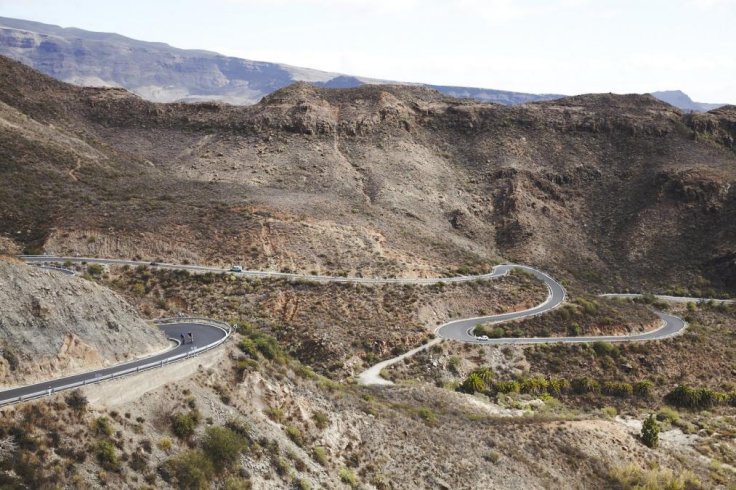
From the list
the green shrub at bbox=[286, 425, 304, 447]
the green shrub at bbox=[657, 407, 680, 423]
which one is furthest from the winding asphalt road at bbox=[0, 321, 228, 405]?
the green shrub at bbox=[657, 407, 680, 423]

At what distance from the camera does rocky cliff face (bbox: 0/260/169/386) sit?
19531mm

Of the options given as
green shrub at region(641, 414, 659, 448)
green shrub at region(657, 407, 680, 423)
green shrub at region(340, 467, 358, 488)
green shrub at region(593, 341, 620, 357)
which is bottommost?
green shrub at region(657, 407, 680, 423)

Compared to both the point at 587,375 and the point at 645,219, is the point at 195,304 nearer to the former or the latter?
the point at 587,375

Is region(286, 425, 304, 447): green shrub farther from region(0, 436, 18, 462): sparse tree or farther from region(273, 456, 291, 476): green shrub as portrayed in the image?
region(0, 436, 18, 462): sparse tree

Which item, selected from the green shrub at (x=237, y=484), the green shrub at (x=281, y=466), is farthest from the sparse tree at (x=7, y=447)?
the green shrub at (x=281, y=466)

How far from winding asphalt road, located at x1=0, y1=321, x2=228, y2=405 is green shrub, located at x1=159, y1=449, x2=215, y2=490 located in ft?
11.9

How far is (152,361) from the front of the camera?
2306 centimetres

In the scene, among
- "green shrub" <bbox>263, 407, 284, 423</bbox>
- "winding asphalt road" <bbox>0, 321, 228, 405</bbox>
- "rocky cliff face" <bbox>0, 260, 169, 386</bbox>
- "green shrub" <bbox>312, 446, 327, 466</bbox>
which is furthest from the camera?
"green shrub" <bbox>263, 407, 284, 423</bbox>

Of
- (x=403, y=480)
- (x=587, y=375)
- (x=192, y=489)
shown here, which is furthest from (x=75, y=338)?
(x=587, y=375)

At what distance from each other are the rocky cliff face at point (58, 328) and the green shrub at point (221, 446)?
16.6 ft

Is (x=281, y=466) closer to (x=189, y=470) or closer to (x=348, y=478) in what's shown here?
(x=348, y=478)

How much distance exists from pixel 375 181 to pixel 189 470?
67780 millimetres

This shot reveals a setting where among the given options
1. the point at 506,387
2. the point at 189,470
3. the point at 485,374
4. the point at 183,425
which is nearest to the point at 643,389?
the point at 506,387

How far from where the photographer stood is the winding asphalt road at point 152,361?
1828 centimetres
